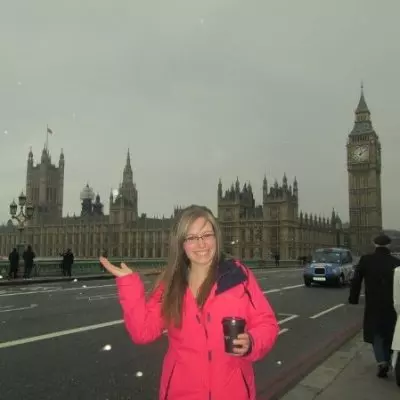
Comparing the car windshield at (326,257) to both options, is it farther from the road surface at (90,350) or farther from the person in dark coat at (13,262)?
the person in dark coat at (13,262)

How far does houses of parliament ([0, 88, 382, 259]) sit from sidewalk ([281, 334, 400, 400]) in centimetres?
8040

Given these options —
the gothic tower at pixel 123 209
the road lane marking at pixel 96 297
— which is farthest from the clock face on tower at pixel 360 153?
the road lane marking at pixel 96 297

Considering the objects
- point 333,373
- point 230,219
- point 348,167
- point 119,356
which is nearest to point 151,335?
point 333,373

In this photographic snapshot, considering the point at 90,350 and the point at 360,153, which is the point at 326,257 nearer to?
the point at 90,350

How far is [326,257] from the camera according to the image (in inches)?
885

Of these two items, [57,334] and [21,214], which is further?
[21,214]

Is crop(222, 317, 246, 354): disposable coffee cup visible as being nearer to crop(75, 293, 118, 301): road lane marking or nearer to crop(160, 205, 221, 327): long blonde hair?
crop(160, 205, 221, 327): long blonde hair

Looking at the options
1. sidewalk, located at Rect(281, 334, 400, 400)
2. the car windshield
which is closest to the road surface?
sidewalk, located at Rect(281, 334, 400, 400)

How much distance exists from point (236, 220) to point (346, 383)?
89041 mm

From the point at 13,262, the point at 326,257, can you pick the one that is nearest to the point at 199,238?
the point at 326,257

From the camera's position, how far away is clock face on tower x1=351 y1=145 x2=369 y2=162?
12281 centimetres

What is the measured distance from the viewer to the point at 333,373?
5.92 m

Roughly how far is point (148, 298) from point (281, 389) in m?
3.00

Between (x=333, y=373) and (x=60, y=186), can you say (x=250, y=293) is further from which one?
(x=60, y=186)
